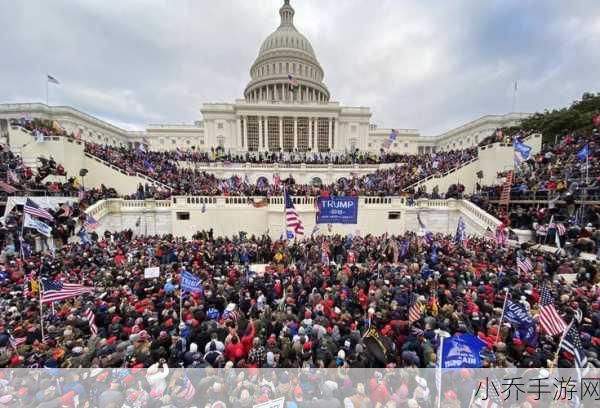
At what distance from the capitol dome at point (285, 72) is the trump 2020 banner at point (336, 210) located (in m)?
58.0

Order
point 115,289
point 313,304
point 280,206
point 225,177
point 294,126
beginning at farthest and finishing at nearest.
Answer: point 294,126 → point 225,177 → point 280,206 → point 115,289 → point 313,304

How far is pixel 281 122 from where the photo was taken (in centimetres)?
5456

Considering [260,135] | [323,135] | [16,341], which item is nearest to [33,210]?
[16,341]

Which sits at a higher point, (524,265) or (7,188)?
(7,188)

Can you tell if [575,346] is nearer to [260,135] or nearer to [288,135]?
[260,135]

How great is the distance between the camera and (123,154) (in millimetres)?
29094

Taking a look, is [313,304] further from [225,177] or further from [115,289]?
[225,177]

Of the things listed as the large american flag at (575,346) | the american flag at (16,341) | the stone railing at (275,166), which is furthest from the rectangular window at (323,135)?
the american flag at (16,341)

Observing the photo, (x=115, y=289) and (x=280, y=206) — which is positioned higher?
(x=280, y=206)

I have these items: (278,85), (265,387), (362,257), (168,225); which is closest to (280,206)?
(362,257)

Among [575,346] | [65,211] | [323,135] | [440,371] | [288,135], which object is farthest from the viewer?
[323,135]

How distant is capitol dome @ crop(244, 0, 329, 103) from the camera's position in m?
69.4

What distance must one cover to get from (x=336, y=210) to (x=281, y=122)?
43525 millimetres

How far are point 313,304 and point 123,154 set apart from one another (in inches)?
1232
